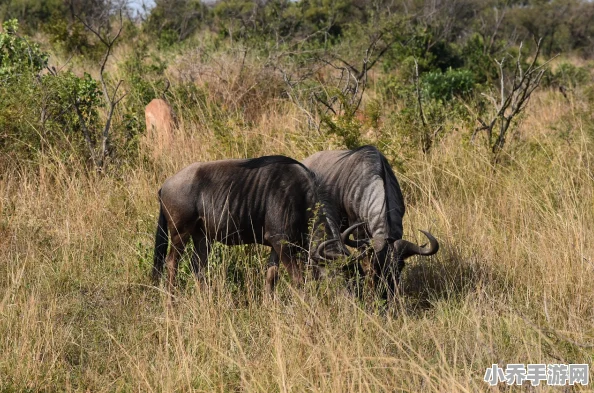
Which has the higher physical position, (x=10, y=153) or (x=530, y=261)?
(x=10, y=153)

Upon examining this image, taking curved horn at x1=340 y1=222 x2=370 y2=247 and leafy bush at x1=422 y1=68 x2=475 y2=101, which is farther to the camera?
leafy bush at x1=422 y1=68 x2=475 y2=101

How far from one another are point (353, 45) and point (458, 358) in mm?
9682

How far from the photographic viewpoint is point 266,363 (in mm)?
3354

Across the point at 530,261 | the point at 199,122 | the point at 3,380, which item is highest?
the point at 199,122

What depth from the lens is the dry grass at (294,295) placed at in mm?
3301

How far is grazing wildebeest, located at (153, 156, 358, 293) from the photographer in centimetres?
464

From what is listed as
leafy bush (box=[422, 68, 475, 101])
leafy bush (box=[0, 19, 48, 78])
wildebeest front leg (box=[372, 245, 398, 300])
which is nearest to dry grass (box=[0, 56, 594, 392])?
wildebeest front leg (box=[372, 245, 398, 300])

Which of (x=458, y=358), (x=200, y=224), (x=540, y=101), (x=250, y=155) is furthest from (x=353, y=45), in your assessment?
(x=458, y=358)

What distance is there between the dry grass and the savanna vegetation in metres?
0.02

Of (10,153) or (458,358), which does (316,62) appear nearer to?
(10,153)

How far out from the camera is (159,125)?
7.60 m

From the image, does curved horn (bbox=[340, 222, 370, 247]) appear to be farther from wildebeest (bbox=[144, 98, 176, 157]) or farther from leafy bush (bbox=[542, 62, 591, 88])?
leafy bush (bbox=[542, 62, 591, 88])

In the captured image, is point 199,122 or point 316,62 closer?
point 199,122

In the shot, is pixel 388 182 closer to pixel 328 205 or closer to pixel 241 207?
pixel 328 205
